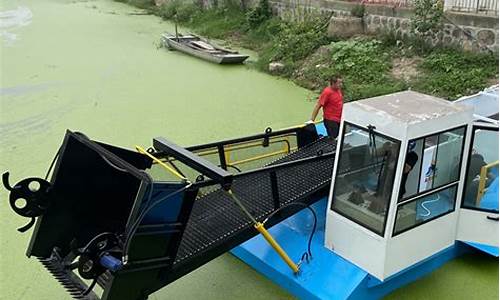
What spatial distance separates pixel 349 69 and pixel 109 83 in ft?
13.6

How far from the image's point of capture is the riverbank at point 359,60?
7988mm

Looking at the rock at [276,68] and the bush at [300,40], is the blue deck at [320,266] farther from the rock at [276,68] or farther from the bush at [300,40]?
the bush at [300,40]

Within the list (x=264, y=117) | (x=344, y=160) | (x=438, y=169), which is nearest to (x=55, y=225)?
(x=344, y=160)

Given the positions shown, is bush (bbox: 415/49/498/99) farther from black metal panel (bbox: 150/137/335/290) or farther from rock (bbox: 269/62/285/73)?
black metal panel (bbox: 150/137/335/290)

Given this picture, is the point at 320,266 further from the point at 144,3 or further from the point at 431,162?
the point at 144,3

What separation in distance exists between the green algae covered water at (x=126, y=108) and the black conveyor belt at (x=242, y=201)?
60 cm

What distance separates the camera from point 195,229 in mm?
3486

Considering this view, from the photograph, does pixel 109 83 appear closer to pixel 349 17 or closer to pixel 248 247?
pixel 349 17

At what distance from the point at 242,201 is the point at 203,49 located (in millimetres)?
7679

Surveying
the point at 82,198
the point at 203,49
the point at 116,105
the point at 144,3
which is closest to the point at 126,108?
the point at 116,105

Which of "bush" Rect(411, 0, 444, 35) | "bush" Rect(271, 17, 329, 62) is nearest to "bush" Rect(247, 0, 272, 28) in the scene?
"bush" Rect(271, 17, 329, 62)

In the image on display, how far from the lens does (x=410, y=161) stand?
3.27m

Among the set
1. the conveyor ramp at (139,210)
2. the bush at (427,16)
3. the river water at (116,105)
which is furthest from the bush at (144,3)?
the conveyor ramp at (139,210)

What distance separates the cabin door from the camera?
3719mm
